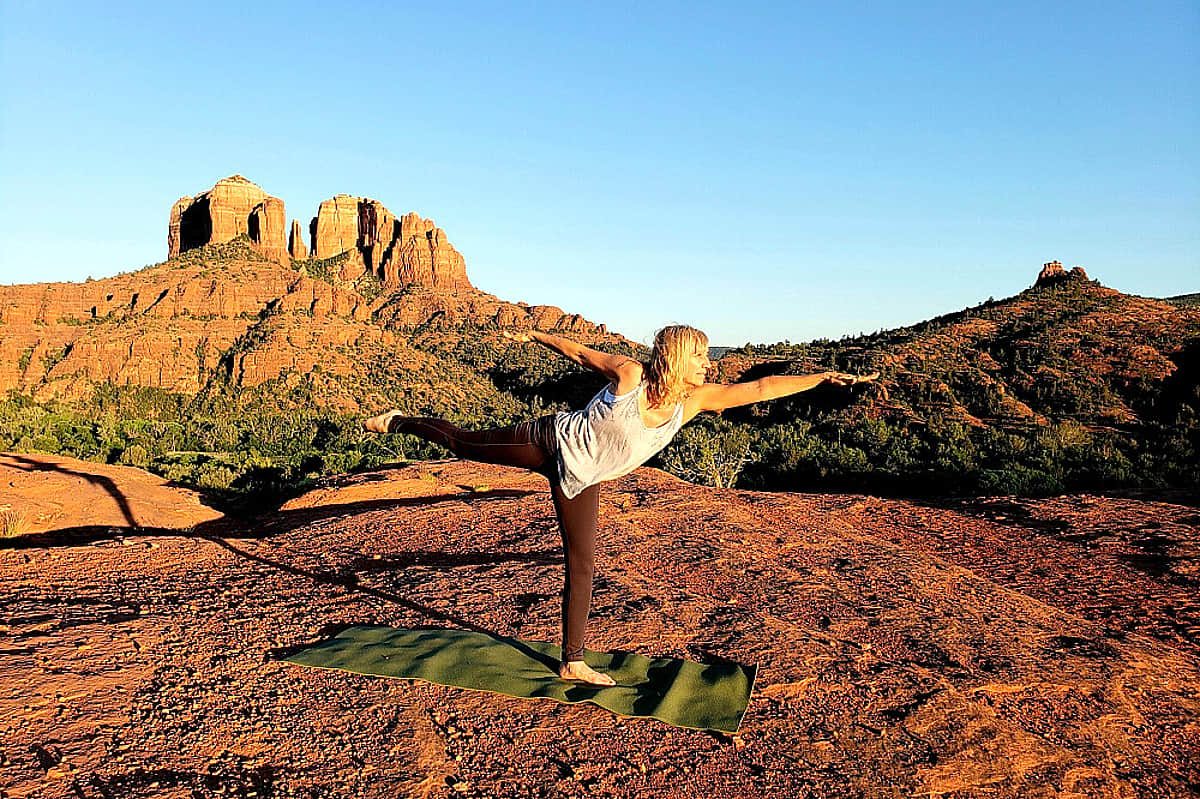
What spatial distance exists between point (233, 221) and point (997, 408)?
87059 mm

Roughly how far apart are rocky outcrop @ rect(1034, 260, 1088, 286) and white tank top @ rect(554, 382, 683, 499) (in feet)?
163

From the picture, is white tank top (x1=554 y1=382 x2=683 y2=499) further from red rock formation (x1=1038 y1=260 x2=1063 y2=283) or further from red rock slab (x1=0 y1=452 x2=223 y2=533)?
red rock formation (x1=1038 y1=260 x2=1063 y2=283)

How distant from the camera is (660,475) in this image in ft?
42.7

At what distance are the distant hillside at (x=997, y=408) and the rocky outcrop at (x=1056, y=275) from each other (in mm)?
745

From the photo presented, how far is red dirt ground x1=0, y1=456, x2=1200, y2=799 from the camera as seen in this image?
11.2 feet

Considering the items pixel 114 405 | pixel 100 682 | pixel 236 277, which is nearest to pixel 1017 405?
pixel 100 682

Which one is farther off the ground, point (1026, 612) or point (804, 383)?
point (804, 383)

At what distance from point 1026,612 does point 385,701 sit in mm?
4867

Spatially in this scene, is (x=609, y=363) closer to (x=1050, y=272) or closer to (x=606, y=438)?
(x=606, y=438)

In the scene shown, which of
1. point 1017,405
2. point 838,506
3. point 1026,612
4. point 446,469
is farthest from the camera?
point 1017,405

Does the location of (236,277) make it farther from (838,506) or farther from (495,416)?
(838,506)

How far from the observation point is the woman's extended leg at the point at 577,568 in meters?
4.27

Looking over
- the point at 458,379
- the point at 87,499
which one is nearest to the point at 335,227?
the point at 458,379

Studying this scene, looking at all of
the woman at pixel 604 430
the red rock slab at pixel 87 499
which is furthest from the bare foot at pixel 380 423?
the red rock slab at pixel 87 499
